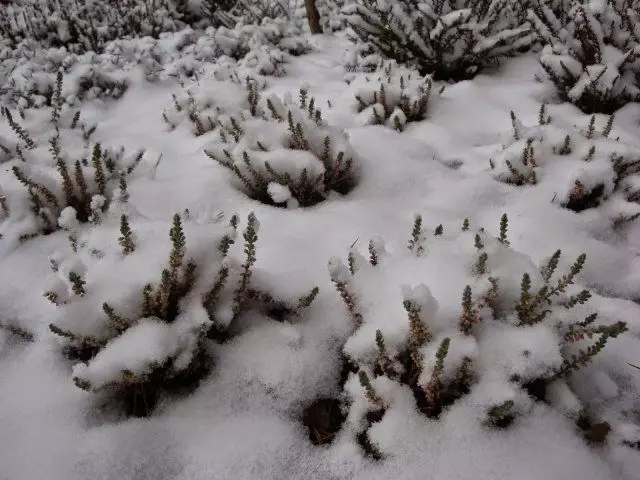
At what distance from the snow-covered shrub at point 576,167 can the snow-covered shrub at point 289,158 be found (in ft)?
2.57

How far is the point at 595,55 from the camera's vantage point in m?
2.61

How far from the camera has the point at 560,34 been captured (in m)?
2.81

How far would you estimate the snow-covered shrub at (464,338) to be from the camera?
1132 mm

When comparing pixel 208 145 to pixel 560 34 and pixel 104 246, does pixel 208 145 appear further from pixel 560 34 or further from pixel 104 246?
pixel 560 34

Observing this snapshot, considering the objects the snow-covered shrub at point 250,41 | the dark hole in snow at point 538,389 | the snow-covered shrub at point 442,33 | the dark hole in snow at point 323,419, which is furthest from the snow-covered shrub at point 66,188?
the snow-covered shrub at point 250,41

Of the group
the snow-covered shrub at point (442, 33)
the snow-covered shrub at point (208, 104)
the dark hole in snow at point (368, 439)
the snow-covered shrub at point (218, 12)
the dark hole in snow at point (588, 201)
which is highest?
the snow-covered shrub at point (442, 33)

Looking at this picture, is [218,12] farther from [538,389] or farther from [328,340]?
[538,389]

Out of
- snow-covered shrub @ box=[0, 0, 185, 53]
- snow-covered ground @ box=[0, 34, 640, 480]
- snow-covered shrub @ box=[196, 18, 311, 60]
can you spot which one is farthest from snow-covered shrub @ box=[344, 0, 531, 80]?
snow-covered shrub @ box=[0, 0, 185, 53]

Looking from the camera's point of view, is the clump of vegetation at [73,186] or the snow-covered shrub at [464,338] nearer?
the snow-covered shrub at [464,338]

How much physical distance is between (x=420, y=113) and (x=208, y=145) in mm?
1325

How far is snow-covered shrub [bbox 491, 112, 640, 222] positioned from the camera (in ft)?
6.20

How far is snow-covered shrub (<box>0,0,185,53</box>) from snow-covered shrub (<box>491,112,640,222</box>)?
14.2 ft

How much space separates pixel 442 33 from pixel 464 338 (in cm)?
248

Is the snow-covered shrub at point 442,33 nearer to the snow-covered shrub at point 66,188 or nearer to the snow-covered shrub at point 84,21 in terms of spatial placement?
the snow-covered shrub at point 66,188
